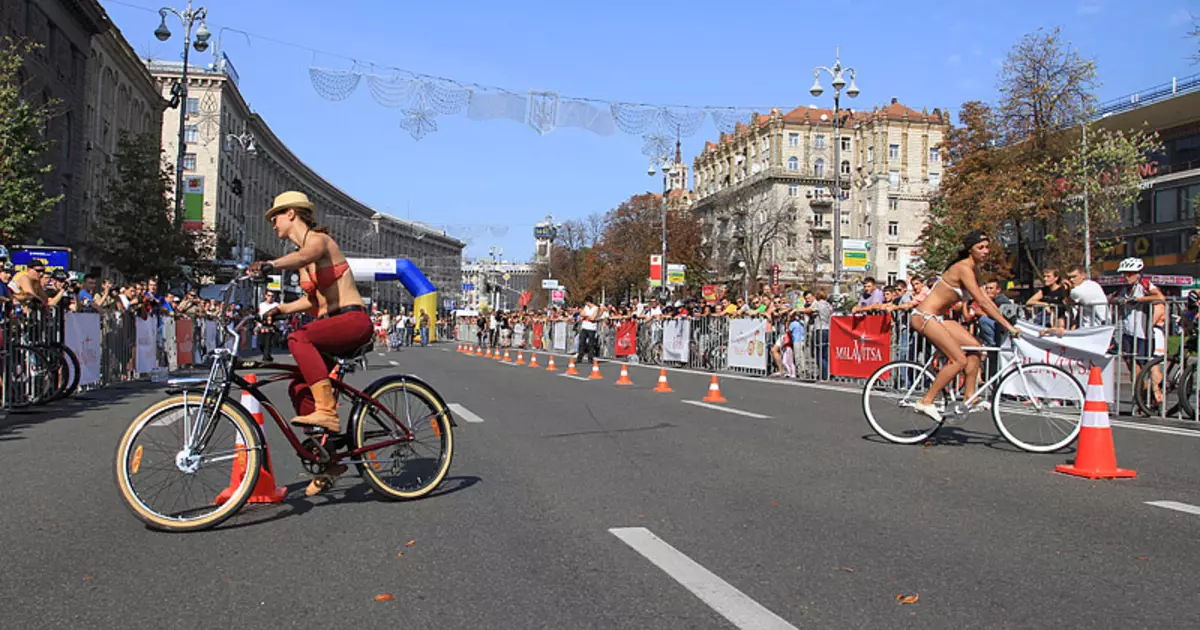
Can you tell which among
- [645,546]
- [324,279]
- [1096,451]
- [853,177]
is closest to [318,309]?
[324,279]

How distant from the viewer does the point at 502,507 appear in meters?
5.91

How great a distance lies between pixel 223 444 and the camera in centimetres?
543

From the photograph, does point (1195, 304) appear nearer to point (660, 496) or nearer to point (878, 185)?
point (660, 496)

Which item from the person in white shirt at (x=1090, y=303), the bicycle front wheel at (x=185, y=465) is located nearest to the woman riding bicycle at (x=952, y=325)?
the person in white shirt at (x=1090, y=303)

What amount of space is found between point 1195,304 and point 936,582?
32.9 ft

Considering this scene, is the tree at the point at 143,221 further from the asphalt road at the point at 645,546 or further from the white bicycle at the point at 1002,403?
the white bicycle at the point at 1002,403

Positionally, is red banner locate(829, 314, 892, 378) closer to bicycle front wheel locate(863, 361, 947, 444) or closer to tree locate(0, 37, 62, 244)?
bicycle front wheel locate(863, 361, 947, 444)

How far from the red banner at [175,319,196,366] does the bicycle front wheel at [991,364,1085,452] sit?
58.4ft

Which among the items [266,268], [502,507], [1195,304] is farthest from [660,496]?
[1195,304]

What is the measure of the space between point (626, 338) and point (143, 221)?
60.9 ft

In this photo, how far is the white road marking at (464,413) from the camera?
11062mm

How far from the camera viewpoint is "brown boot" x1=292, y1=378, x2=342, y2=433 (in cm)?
567

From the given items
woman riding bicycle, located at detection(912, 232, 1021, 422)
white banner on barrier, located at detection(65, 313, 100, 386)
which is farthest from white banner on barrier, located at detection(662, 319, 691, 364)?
woman riding bicycle, located at detection(912, 232, 1021, 422)

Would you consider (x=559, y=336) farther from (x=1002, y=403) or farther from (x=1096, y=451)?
(x=1096, y=451)
